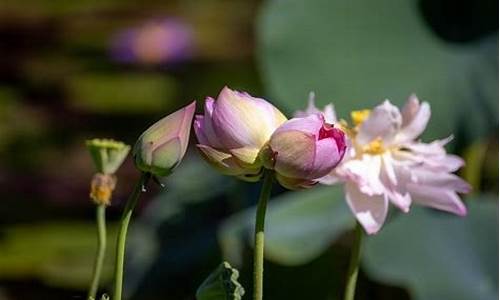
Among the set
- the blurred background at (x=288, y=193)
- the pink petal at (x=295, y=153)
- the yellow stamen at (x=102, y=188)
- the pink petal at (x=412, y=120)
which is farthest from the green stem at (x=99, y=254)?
the blurred background at (x=288, y=193)

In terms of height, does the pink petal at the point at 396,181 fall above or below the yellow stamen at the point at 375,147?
below

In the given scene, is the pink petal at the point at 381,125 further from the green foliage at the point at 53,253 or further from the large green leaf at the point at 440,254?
the green foliage at the point at 53,253

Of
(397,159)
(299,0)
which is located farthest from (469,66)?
(397,159)

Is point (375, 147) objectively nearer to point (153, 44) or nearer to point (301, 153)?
point (301, 153)

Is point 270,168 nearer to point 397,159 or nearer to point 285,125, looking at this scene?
point 285,125

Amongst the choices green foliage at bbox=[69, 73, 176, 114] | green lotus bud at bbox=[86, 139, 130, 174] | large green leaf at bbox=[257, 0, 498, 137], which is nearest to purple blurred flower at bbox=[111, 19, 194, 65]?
green foliage at bbox=[69, 73, 176, 114]

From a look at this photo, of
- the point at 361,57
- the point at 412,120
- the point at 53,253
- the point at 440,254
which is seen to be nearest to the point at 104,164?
the point at 412,120
